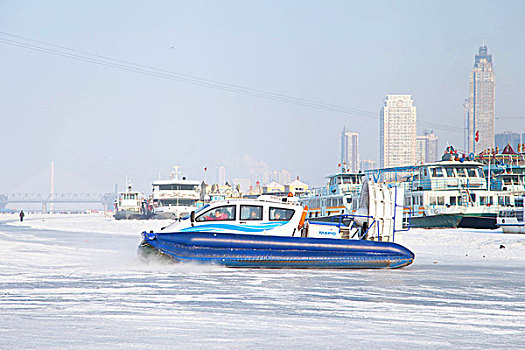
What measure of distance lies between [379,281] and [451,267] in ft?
13.7

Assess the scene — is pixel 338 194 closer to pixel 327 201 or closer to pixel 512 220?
pixel 327 201

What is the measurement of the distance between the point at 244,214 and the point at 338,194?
41.7 meters

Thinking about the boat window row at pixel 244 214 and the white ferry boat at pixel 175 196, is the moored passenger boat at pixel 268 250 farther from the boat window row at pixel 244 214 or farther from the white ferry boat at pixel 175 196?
the white ferry boat at pixel 175 196

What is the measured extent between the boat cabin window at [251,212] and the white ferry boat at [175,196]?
6458 centimetres

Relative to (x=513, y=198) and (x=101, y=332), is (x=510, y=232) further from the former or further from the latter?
(x=101, y=332)

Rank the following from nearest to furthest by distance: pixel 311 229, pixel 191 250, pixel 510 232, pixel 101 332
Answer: pixel 101 332 → pixel 191 250 → pixel 311 229 → pixel 510 232

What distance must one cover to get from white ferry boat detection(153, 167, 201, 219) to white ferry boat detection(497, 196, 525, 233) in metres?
42.7

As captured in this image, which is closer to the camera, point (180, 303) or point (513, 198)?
point (180, 303)

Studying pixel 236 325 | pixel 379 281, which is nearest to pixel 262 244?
pixel 379 281

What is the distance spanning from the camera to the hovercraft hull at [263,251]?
51.6 ft

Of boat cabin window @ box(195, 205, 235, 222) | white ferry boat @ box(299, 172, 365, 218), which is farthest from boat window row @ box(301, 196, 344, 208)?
boat cabin window @ box(195, 205, 235, 222)

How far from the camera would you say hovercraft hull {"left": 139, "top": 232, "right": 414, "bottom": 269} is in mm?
15742

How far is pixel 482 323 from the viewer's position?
887 cm

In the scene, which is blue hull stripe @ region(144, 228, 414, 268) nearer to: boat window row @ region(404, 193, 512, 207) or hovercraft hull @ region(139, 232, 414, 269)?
hovercraft hull @ region(139, 232, 414, 269)
